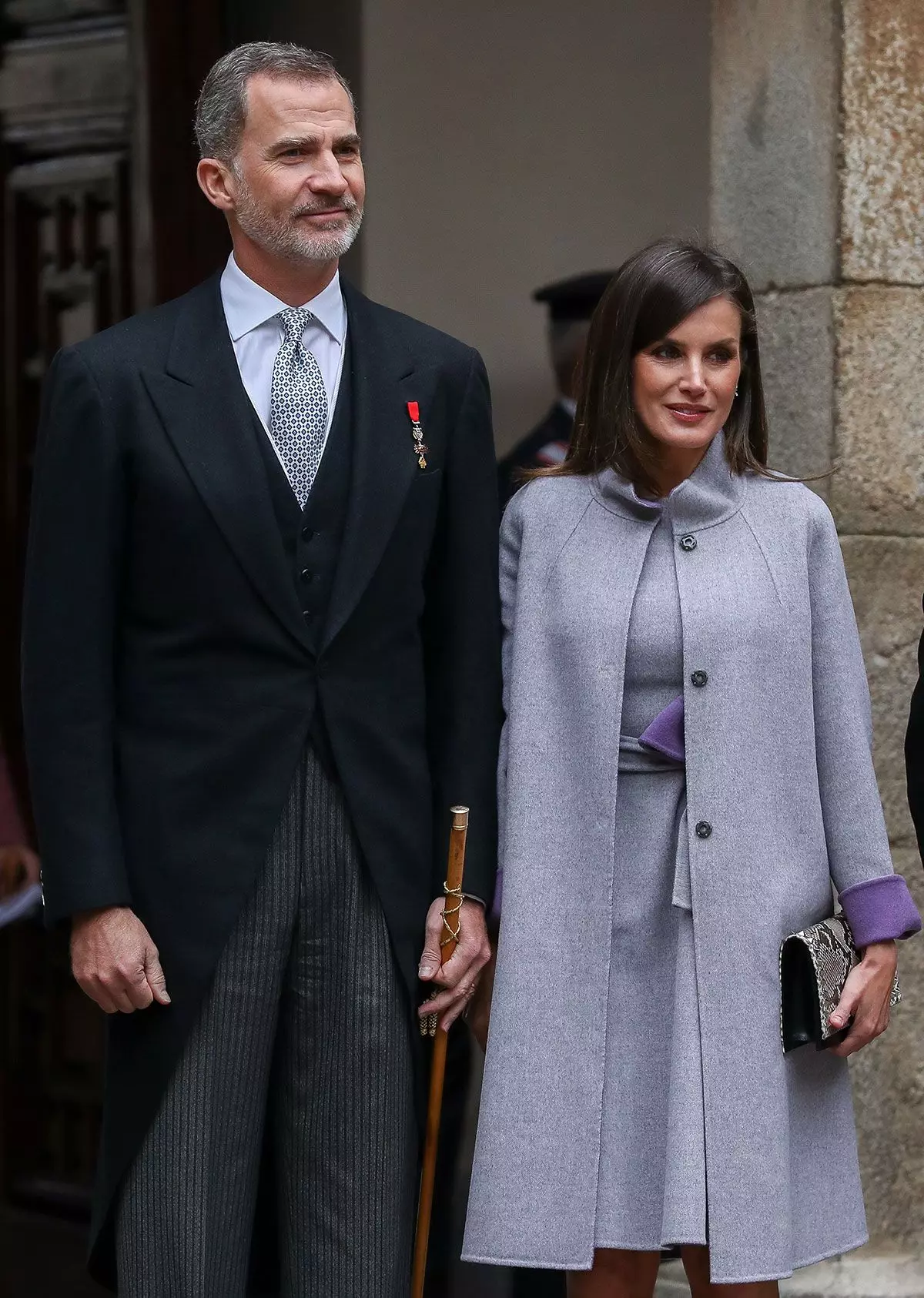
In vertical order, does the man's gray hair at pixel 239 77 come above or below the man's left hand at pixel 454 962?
above

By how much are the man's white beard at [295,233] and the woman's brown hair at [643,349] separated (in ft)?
1.38

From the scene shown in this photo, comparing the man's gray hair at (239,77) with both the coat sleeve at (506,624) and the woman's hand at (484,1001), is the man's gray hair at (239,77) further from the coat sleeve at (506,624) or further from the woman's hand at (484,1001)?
the woman's hand at (484,1001)

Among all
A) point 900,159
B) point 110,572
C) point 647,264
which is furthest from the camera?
point 900,159

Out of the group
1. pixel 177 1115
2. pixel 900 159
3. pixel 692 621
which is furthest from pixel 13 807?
pixel 900 159

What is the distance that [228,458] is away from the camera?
295 cm

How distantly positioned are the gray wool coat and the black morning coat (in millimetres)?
201

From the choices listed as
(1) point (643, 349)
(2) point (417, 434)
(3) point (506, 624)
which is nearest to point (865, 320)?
(1) point (643, 349)

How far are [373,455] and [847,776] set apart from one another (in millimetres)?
810

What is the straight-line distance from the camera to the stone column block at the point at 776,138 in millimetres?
3820

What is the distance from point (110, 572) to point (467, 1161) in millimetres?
3420

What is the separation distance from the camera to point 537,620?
10.5 ft

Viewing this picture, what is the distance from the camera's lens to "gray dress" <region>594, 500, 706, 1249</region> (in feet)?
10.3

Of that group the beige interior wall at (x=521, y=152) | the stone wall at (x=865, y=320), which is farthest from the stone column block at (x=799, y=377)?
the beige interior wall at (x=521, y=152)

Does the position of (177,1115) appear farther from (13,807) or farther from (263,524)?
(13,807)
